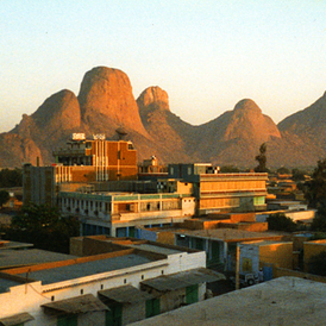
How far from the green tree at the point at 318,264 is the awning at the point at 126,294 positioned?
13037 mm

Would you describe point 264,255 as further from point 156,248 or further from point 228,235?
point 156,248

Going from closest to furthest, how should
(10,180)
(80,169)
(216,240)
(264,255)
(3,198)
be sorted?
1. (264,255)
2. (216,240)
3. (80,169)
4. (3,198)
5. (10,180)

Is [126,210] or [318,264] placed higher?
[126,210]

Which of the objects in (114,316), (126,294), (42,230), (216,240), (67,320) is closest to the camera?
(67,320)

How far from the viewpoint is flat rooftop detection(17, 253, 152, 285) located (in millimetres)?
20438

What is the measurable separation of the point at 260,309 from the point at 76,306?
720cm

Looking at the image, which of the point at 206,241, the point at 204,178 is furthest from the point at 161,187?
the point at 206,241

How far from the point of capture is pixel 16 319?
16766 millimetres

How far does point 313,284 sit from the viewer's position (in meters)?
20.0

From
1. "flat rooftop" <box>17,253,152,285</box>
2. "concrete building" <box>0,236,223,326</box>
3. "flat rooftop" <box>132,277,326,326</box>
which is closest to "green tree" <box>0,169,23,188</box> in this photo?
"concrete building" <box>0,236,223,326</box>

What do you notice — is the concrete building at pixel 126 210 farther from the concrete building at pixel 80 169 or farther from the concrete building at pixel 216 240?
the concrete building at pixel 216 240

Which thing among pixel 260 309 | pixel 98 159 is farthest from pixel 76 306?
pixel 98 159

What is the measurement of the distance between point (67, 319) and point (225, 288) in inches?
556

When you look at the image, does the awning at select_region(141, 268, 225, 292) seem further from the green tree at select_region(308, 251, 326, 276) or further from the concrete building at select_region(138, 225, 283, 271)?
the concrete building at select_region(138, 225, 283, 271)
